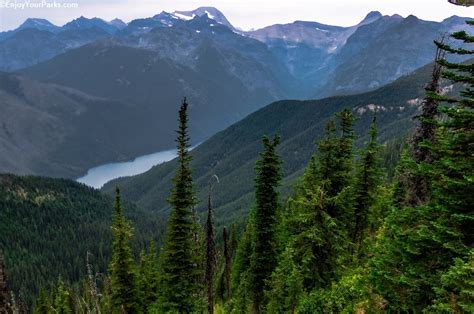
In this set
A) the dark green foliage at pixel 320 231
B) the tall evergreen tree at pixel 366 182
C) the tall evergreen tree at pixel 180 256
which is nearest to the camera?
the dark green foliage at pixel 320 231

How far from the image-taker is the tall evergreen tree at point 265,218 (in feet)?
123

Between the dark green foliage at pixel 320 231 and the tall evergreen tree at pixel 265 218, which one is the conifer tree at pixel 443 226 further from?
the tall evergreen tree at pixel 265 218

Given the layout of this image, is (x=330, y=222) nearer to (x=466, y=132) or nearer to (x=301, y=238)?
(x=301, y=238)

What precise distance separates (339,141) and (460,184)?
20.9 metres

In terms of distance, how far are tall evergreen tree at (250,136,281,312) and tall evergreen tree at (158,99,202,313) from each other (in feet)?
18.6

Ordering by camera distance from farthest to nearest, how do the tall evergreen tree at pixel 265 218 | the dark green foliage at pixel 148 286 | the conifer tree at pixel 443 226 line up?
1. the dark green foliage at pixel 148 286
2. the tall evergreen tree at pixel 265 218
3. the conifer tree at pixel 443 226

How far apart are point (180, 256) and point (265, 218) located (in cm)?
811

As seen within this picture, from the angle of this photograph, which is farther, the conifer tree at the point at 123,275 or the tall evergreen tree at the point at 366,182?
the conifer tree at the point at 123,275

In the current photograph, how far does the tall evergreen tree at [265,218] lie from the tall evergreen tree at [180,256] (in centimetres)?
568


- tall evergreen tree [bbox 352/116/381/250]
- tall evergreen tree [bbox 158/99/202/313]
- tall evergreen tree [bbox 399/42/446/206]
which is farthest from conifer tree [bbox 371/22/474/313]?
tall evergreen tree [bbox 352/116/381/250]

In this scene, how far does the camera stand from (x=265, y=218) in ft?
127

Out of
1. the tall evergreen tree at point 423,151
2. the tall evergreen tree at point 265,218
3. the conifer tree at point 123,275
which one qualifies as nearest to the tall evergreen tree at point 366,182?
the tall evergreen tree at point 265,218

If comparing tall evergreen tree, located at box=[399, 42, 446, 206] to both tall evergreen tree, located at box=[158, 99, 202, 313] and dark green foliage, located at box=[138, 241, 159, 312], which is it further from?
dark green foliage, located at box=[138, 241, 159, 312]

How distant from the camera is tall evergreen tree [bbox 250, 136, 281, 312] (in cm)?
3756
